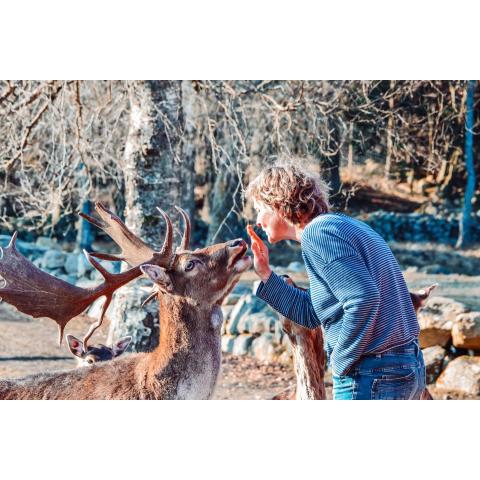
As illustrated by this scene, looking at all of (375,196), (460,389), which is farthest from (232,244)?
(375,196)

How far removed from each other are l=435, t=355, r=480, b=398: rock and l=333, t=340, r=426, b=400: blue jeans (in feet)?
11.4

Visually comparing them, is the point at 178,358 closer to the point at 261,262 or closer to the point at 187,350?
the point at 187,350

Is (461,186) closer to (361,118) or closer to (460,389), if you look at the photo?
(361,118)

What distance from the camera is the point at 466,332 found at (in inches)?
239

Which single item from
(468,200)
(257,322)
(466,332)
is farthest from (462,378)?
(468,200)

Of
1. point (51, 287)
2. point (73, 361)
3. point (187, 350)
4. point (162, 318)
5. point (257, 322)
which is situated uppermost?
point (51, 287)

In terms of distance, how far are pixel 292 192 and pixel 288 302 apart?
1.39 ft

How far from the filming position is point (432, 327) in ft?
20.3

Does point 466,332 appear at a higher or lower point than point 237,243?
lower

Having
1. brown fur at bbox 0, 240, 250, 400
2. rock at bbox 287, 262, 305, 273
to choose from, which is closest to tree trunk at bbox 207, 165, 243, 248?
rock at bbox 287, 262, 305, 273

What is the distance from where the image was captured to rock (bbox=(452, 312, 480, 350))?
605cm

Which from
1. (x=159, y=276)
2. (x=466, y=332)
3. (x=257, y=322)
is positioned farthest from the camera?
(x=257, y=322)

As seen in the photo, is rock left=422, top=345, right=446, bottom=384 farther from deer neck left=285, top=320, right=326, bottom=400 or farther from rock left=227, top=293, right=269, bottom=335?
deer neck left=285, top=320, right=326, bottom=400
